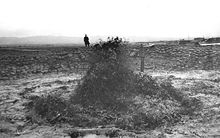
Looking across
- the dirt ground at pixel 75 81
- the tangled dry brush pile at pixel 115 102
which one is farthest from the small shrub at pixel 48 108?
the dirt ground at pixel 75 81

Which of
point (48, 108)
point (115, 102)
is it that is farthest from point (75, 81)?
point (115, 102)

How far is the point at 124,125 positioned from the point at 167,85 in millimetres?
3103

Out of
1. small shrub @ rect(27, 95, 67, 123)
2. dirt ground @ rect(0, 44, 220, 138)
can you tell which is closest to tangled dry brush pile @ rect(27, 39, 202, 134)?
small shrub @ rect(27, 95, 67, 123)

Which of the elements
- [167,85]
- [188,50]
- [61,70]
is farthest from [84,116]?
[188,50]

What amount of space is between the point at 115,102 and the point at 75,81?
16.2 feet

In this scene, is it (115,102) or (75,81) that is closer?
(115,102)

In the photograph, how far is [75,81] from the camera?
474 inches

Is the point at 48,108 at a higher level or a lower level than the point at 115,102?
lower

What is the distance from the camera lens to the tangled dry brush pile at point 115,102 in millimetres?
6680

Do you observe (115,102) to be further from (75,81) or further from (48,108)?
(75,81)

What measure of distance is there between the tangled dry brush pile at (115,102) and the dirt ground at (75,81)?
1.10 ft

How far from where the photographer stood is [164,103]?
24.6ft

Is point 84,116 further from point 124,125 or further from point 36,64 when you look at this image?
point 36,64

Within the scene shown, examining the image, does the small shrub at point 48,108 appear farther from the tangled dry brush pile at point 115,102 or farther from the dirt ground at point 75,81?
the dirt ground at point 75,81
